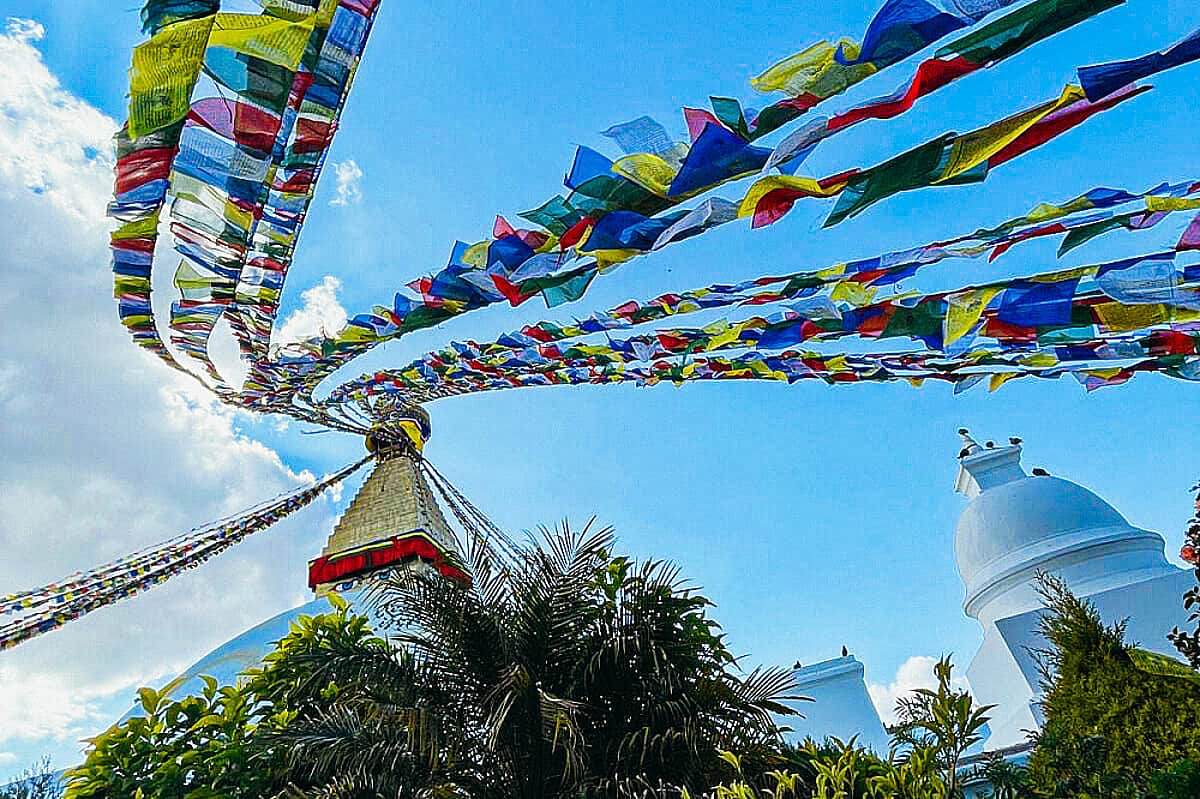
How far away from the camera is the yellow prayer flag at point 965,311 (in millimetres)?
3281

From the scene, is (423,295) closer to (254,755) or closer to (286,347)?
(286,347)

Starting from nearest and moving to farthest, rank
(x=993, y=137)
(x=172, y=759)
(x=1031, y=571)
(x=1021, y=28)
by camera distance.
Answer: (x=1021, y=28), (x=993, y=137), (x=172, y=759), (x=1031, y=571)

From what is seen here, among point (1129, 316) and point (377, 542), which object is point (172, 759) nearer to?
point (1129, 316)

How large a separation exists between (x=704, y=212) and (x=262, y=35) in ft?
6.12

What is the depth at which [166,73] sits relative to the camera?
9.86 feet

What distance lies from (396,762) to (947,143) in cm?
452

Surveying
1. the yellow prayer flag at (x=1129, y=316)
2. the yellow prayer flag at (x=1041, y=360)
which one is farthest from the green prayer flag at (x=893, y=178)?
the yellow prayer flag at (x=1041, y=360)

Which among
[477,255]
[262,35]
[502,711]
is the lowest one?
[502,711]

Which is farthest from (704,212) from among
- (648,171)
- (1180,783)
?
(1180,783)

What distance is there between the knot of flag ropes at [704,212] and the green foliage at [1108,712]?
3.59 meters

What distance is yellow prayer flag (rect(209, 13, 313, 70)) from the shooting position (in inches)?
117

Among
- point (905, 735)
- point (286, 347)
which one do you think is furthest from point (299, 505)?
point (905, 735)

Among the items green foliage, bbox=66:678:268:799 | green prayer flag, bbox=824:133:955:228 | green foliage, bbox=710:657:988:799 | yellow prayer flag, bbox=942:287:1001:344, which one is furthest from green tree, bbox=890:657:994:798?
green foliage, bbox=66:678:268:799

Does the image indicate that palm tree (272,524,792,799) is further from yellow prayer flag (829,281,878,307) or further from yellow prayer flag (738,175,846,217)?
yellow prayer flag (738,175,846,217)
